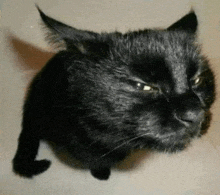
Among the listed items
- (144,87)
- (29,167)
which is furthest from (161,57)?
(29,167)

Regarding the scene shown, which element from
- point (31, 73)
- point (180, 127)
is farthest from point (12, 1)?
point (180, 127)

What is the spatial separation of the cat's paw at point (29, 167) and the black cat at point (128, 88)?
195 mm

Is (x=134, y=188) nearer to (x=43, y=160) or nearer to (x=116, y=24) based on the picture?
(x=43, y=160)

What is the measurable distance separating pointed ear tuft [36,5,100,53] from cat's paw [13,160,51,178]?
1.61 feet

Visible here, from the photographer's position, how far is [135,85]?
1.90 ft

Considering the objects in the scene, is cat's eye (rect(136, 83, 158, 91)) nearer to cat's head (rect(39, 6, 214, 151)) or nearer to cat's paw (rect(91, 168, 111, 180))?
cat's head (rect(39, 6, 214, 151))

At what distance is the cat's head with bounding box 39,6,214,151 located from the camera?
56 centimetres

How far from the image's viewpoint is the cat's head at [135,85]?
0.56 meters

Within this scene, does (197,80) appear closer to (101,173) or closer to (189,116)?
(189,116)

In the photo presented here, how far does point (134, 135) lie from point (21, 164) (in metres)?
0.49

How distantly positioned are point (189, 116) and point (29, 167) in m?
0.63

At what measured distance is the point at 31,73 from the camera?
86 cm

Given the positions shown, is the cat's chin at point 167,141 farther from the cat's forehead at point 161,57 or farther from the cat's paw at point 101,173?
the cat's paw at point 101,173

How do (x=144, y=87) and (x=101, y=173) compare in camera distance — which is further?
(x=101, y=173)
